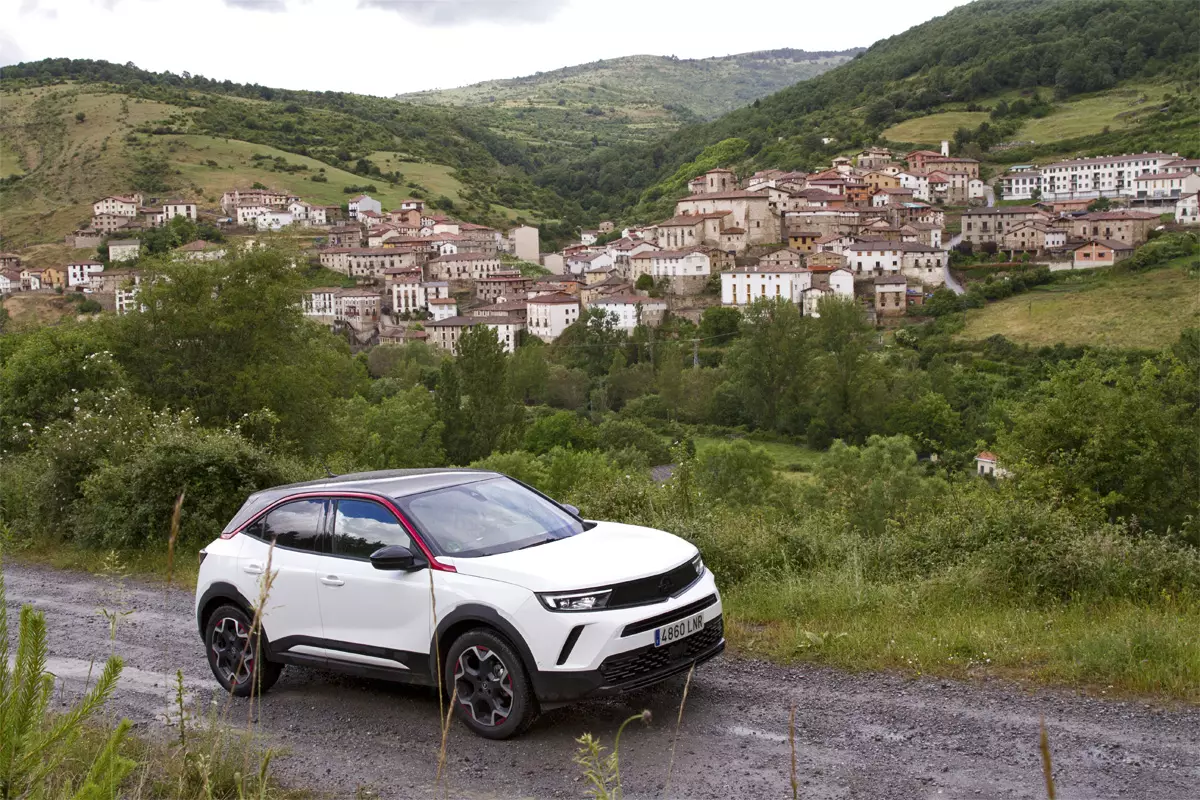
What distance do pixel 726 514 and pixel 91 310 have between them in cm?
8762

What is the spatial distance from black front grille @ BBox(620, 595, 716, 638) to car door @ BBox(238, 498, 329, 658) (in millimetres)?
1862

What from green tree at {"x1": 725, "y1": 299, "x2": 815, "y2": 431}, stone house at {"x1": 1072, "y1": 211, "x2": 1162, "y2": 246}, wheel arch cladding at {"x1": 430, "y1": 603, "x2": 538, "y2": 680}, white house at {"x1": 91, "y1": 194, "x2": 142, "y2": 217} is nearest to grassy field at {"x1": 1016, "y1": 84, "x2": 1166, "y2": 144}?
stone house at {"x1": 1072, "y1": 211, "x2": 1162, "y2": 246}

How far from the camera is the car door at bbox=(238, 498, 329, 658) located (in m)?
5.58

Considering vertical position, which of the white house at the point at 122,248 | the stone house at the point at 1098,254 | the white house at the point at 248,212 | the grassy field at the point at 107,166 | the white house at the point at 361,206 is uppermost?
the grassy field at the point at 107,166

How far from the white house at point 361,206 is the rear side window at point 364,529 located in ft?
388

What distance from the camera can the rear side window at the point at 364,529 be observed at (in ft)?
17.7

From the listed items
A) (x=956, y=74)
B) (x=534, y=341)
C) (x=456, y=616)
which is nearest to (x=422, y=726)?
(x=456, y=616)

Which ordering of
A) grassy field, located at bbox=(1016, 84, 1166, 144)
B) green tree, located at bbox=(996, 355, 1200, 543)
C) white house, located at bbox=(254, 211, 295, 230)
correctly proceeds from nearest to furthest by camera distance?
green tree, located at bbox=(996, 355, 1200, 543) < white house, located at bbox=(254, 211, 295, 230) < grassy field, located at bbox=(1016, 84, 1166, 144)

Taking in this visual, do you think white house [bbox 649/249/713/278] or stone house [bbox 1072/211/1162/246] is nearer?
stone house [bbox 1072/211/1162/246]

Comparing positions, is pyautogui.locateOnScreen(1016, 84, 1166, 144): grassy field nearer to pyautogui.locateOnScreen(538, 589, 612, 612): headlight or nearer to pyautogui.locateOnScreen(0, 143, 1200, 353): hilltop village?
pyautogui.locateOnScreen(0, 143, 1200, 353): hilltop village

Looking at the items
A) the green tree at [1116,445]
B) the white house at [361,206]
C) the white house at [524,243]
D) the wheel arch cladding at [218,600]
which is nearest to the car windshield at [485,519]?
the wheel arch cladding at [218,600]

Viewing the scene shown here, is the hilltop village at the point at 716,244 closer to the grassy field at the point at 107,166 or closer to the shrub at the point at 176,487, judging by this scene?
the grassy field at the point at 107,166

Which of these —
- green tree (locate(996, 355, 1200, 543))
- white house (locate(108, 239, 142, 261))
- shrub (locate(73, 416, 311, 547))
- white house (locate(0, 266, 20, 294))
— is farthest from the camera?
white house (locate(108, 239, 142, 261))

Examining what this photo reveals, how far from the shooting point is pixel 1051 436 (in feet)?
83.7
